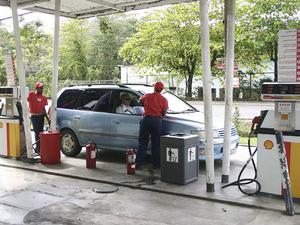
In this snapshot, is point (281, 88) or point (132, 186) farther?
point (132, 186)

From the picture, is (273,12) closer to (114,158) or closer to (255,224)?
(114,158)

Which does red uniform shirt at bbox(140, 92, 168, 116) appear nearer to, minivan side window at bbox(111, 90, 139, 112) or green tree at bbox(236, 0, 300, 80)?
minivan side window at bbox(111, 90, 139, 112)

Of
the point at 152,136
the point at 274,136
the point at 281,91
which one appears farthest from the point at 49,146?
the point at 281,91

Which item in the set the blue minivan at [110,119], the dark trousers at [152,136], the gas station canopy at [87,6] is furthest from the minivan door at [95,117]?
the gas station canopy at [87,6]

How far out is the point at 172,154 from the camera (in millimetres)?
7145

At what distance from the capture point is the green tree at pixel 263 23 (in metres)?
17.2

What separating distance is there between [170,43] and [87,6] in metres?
10.3

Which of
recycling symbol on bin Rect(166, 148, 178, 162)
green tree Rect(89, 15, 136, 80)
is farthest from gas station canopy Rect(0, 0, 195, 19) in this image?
green tree Rect(89, 15, 136, 80)

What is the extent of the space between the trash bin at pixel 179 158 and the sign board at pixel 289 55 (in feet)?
6.78

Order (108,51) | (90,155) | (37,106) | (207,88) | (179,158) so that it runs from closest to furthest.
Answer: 1. (207,88)
2. (179,158)
3. (90,155)
4. (37,106)
5. (108,51)

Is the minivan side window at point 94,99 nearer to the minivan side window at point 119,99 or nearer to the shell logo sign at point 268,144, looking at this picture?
the minivan side window at point 119,99

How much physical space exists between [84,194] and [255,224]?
2897mm

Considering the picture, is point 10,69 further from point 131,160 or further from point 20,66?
point 131,160

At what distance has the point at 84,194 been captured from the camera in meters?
6.75
